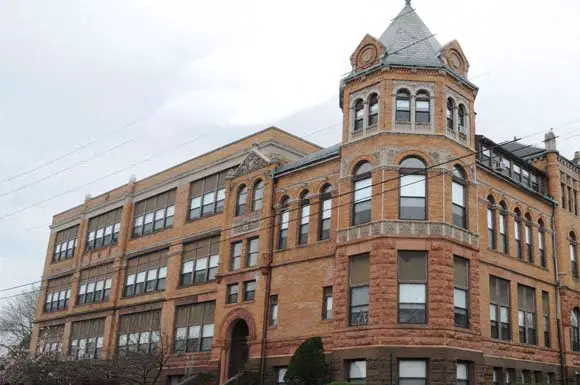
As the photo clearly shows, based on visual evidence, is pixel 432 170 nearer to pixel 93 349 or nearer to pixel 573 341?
pixel 573 341

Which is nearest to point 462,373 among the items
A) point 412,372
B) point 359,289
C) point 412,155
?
point 412,372

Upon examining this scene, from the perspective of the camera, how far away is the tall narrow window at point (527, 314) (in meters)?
34.8

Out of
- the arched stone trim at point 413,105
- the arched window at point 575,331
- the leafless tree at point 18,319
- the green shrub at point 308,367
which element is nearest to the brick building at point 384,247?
the arched stone trim at point 413,105

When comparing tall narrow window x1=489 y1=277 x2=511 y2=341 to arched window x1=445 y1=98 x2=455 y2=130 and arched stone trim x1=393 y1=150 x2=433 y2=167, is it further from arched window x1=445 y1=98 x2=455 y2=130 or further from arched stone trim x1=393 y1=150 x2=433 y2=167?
arched window x1=445 y1=98 x2=455 y2=130

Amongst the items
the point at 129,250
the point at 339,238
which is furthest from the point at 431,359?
the point at 129,250

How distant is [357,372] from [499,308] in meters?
8.72

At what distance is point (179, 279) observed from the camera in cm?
4322

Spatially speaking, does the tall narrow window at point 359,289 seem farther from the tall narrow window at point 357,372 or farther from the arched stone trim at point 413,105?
the arched stone trim at point 413,105

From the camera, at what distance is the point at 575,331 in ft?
126

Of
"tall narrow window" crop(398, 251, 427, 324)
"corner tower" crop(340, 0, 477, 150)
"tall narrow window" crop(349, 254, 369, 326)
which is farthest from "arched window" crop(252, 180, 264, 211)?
"tall narrow window" crop(398, 251, 427, 324)

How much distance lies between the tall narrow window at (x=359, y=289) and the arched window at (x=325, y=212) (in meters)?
3.26

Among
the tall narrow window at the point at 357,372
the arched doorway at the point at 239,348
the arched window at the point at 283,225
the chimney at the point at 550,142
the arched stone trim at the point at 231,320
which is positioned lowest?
the tall narrow window at the point at 357,372

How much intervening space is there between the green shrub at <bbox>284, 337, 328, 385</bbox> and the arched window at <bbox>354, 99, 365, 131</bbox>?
32.5ft

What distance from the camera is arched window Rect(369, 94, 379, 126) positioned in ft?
104
